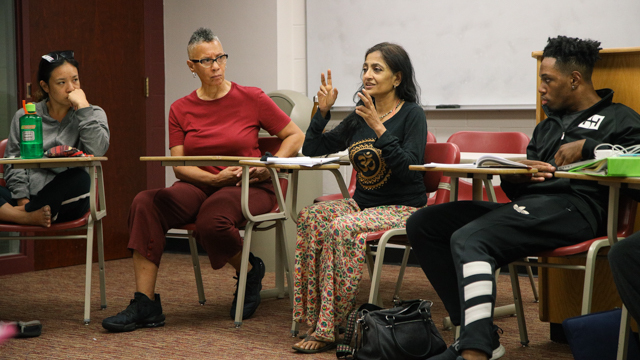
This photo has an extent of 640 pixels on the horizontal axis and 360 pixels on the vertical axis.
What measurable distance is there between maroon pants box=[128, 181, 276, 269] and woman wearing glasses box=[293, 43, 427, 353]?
1.29ft

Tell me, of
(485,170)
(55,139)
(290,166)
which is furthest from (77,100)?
(485,170)

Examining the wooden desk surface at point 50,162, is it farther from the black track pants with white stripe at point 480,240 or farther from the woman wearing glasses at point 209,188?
the black track pants with white stripe at point 480,240

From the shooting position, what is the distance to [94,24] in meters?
4.38

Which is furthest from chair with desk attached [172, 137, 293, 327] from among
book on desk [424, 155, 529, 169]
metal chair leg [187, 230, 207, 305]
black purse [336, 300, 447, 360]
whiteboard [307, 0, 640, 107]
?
whiteboard [307, 0, 640, 107]

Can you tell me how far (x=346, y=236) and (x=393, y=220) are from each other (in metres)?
0.20

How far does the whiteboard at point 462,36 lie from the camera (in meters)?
3.62

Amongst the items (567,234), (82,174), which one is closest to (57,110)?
(82,174)

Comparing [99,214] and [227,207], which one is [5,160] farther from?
[227,207]

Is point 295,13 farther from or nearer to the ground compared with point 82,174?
farther from the ground

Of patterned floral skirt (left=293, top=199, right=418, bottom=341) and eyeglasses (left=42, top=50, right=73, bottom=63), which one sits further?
eyeglasses (left=42, top=50, right=73, bottom=63)

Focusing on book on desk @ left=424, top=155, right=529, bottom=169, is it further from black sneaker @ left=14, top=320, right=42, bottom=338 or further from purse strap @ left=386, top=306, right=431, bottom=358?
black sneaker @ left=14, top=320, right=42, bottom=338

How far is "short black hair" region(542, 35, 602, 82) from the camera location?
2.18 metres

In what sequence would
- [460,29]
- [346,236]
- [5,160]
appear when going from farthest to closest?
[460,29] < [5,160] < [346,236]

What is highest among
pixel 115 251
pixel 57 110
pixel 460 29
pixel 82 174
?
pixel 460 29
